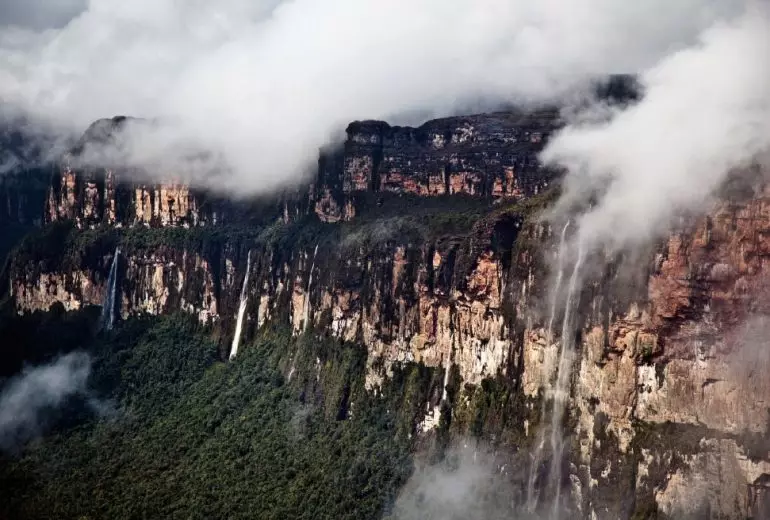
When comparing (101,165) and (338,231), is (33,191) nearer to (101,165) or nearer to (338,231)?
(101,165)

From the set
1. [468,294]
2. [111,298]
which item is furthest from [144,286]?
[468,294]

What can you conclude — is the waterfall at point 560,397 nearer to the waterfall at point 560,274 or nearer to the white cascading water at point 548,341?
the white cascading water at point 548,341

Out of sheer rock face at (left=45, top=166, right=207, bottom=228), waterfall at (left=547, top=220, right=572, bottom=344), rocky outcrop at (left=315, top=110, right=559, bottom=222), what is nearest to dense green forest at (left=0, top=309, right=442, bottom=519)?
waterfall at (left=547, top=220, right=572, bottom=344)

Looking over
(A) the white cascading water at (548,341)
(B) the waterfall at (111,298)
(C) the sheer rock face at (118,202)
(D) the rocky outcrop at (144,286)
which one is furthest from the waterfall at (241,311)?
(A) the white cascading water at (548,341)

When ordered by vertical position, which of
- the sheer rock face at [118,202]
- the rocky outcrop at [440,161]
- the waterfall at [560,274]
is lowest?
the waterfall at [560,274]

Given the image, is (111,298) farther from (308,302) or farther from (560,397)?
(560,397)

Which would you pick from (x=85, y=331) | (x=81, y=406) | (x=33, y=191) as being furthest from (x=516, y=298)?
(x=33, y=191)
